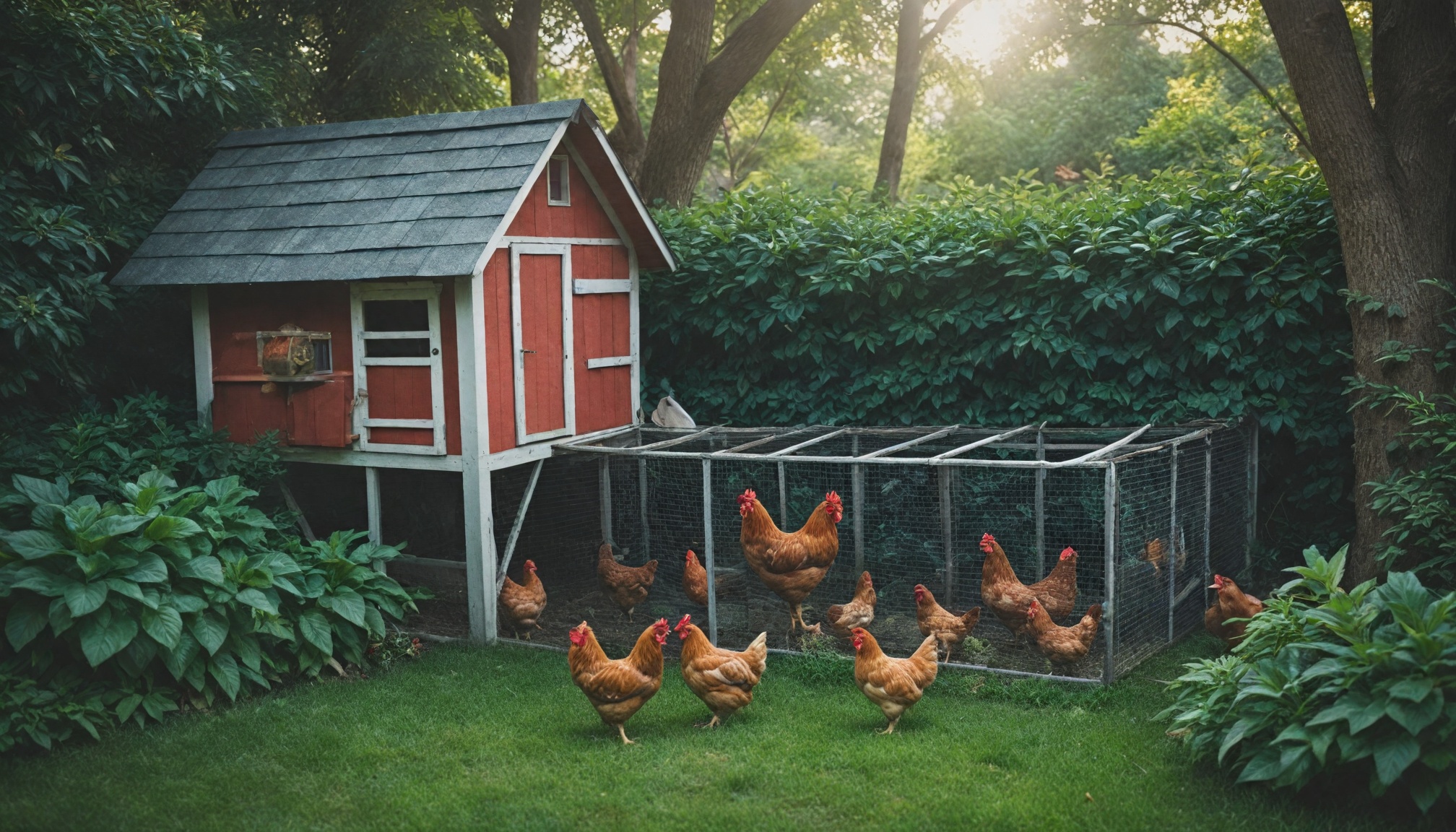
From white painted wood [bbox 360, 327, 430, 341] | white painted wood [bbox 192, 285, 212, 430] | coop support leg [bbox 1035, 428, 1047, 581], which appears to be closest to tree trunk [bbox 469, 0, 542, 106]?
white painted wood [bbox 192, 285, 212, 430]

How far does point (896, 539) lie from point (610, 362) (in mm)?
2860

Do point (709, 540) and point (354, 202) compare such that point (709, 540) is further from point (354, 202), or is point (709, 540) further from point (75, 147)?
point (75, 147)

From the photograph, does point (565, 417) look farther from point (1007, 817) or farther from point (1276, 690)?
point (1276, 690)

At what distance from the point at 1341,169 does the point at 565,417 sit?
5.85 meters

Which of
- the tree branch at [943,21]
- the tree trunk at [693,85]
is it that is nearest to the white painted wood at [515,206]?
the tree trunk at [693,85]

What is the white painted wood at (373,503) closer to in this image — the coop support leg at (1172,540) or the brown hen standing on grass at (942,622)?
the brown hen standing on grass at (942,622)

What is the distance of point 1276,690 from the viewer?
514cm

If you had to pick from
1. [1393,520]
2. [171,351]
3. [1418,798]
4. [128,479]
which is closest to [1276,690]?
[1418,798]

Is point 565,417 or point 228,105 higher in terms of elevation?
point 228,105

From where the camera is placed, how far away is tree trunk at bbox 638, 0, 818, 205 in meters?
12.3

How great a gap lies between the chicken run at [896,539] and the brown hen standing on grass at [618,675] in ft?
4.70

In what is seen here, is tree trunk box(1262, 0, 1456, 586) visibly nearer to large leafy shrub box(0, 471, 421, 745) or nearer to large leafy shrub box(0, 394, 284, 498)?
large leafy shrub box(0, 471, 421, 745)

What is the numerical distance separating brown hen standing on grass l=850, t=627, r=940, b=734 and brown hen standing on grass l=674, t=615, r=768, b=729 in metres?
0.59

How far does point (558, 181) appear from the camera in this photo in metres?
8.81
